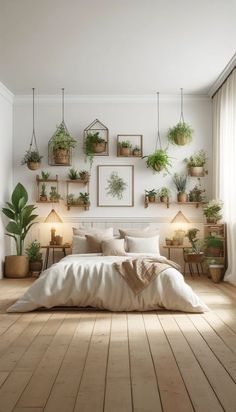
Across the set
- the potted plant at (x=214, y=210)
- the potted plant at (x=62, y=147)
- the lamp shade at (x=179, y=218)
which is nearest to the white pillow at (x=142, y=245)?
the potted plant at (x=214, y=210)

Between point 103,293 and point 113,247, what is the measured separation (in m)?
1.75

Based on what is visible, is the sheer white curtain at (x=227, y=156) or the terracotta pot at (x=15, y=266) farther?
the terracotta pot at (x=15, y=266)

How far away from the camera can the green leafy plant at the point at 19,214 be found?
904 cm

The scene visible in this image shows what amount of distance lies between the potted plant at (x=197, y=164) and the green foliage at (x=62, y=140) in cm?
219

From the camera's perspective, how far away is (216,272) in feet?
27.2

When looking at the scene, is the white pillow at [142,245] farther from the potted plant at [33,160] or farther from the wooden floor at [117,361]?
the potted plant at [33,160]

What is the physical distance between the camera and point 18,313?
579cm

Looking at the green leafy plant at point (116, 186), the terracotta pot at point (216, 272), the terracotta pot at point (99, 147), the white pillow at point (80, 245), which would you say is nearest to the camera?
the white pillow at point (80, 245)

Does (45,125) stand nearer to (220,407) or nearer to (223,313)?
(223,313)

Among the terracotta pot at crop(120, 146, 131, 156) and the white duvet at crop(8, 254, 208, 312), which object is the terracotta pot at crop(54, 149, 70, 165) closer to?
the terracotta pot at crop(120, 146, 131, 156)

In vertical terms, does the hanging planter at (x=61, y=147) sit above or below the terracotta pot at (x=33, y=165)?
above

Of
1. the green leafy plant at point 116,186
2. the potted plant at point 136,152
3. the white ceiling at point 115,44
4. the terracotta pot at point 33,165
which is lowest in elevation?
the green leafy plant at point 116,186

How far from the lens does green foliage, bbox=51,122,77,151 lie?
9.34 m

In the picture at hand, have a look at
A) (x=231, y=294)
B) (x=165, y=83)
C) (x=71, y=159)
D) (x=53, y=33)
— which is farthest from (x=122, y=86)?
(x=231, y=294)
